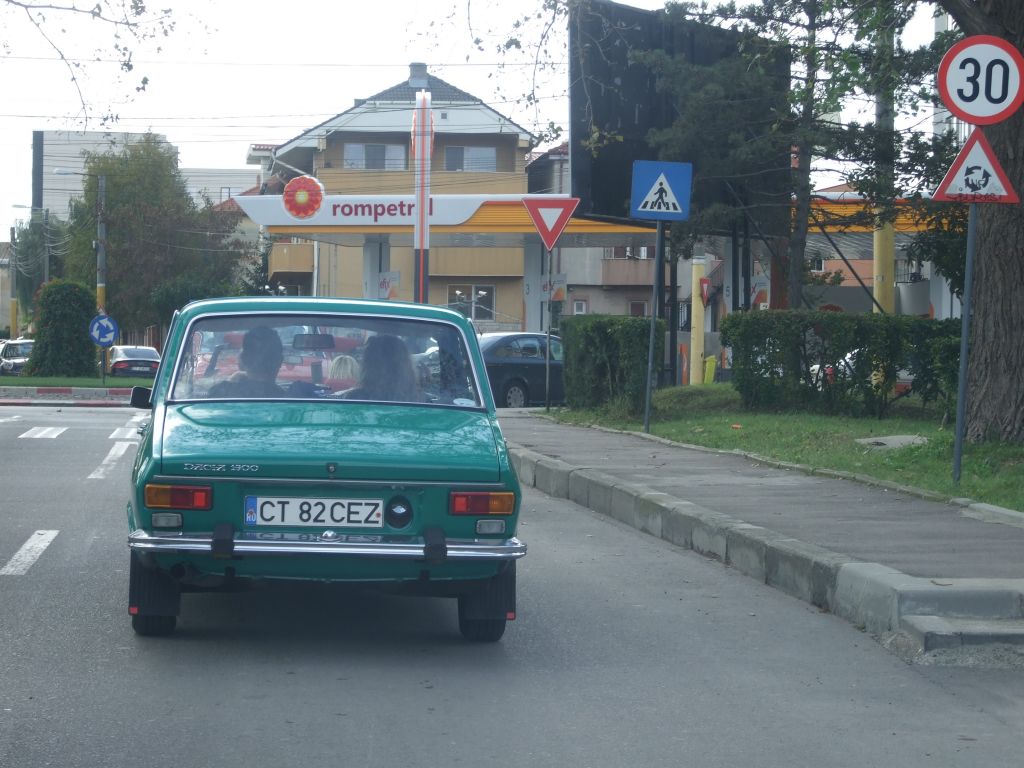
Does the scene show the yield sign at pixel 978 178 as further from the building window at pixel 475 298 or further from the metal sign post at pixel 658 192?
the building window at pixel 475 298

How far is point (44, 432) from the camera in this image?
19.1 meters

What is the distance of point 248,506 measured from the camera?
5.57 metres

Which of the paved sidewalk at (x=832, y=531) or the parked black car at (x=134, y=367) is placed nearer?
the paved sidewalk at (x=832, y=531)

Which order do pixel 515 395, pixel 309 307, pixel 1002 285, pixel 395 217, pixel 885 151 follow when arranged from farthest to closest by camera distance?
1. pixel 395 217
2. pixel 515 395
3. pixel 885 151
4. pixel 1002 285
5. pixel 309 307

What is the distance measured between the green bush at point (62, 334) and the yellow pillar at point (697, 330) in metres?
18.0

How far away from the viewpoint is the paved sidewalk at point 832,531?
6.38 meters

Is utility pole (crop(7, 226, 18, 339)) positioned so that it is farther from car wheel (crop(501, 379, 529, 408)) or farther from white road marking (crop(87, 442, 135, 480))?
white road marking (crop(87, 442, 135, 480))

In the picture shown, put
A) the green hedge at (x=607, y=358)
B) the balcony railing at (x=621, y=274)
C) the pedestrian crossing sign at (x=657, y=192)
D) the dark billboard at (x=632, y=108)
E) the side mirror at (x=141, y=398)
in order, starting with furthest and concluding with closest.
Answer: the balcony railing at (x=621, y=274) → the dark billboard at (x=632, y=108) → the green hedge at (x=607, y=358) → the pedestrian crossing sign at (x=657, y=192) → the side mirror at (x=141, y=398)

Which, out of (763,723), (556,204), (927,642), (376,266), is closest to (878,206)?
(556,204)

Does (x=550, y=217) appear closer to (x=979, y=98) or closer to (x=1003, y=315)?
(x=1003, y=315)

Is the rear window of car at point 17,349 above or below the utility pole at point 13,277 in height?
below

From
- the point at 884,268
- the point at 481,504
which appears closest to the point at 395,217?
the point at 884,268

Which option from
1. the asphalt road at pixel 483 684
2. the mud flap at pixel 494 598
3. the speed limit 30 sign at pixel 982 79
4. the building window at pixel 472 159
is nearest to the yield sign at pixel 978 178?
the speed limit 30 sign at pixel 982 79

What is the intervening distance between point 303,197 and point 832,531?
27.8 m
